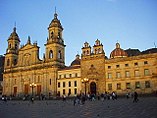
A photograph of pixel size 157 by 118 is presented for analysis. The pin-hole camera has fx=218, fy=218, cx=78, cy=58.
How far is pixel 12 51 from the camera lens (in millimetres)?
76250

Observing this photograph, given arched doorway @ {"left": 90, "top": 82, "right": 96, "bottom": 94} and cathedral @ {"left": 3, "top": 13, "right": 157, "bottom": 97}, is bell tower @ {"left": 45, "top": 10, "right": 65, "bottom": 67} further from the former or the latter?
arched doorway @ {"left": 90, "top": 82, "right": 96, "bottom": 94}

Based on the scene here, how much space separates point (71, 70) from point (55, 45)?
374 inches

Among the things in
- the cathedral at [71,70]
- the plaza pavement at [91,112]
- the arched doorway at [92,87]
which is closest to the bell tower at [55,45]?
the cathedral at [71,70]

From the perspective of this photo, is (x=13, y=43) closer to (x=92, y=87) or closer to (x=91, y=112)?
(x=92, y=87)

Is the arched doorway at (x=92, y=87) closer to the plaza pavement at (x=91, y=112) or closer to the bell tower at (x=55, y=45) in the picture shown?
the bell tower at (x=55, y=45)

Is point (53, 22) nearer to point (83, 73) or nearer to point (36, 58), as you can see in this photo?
point (36, 58)

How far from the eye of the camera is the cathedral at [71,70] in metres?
49.1

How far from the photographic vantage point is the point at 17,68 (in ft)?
236

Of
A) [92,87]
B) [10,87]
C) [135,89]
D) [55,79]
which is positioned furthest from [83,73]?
[10,87]

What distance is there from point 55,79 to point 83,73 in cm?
911

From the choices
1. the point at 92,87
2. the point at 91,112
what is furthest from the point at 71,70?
the point at 91,112

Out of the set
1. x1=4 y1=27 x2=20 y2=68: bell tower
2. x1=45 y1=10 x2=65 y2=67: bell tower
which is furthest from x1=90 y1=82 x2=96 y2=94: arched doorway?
x1=4 y1=27 x2=20 y2=68: bell tower

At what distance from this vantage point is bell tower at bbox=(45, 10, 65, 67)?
63.1 m

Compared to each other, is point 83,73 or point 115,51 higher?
point 115,51
